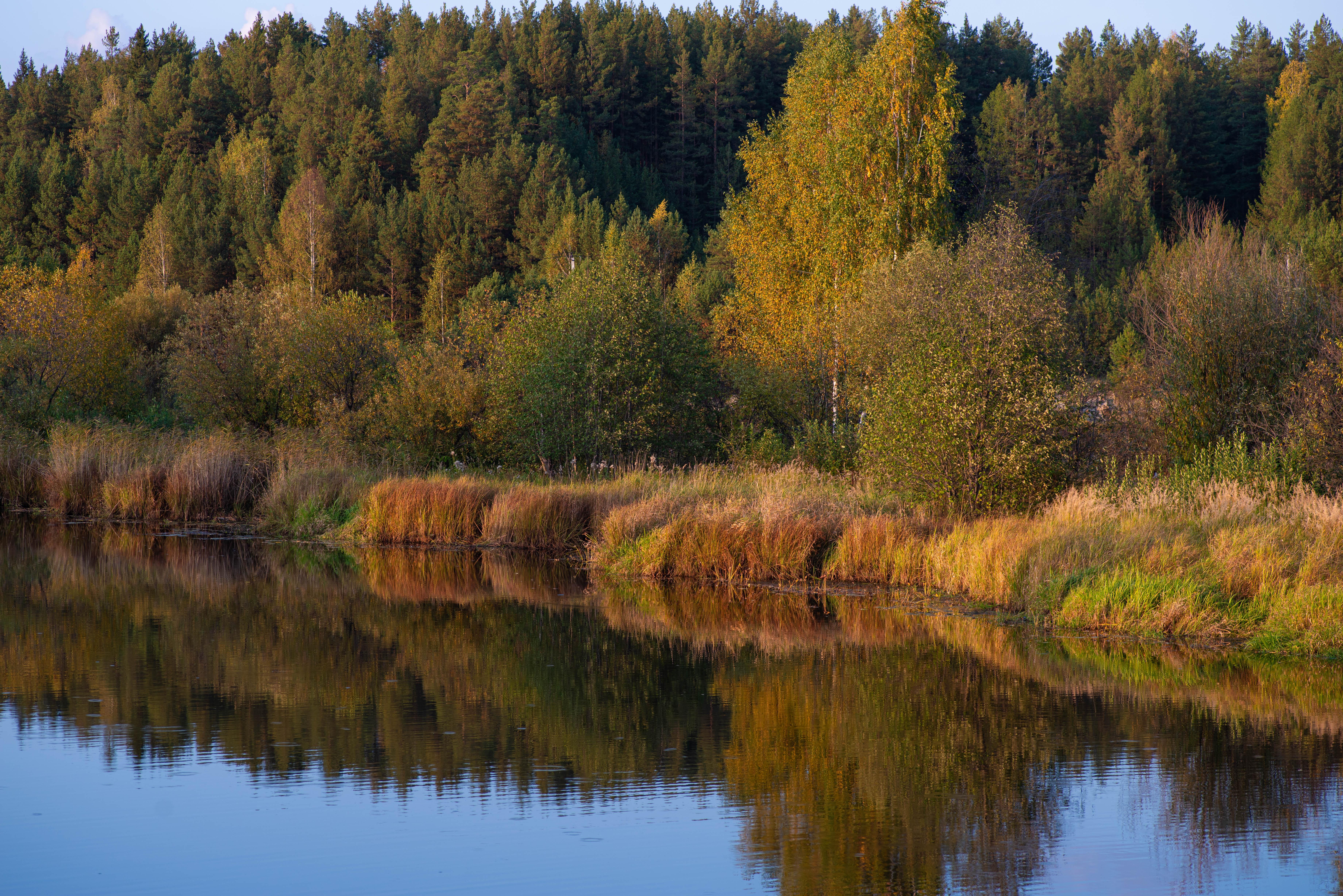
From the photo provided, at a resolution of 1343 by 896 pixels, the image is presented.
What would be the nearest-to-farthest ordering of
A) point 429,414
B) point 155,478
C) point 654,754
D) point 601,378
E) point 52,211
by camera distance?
point 654,754 → point 155,478 → point 601,378 → point 429,414 → point 52,211

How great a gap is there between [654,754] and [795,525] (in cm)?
843

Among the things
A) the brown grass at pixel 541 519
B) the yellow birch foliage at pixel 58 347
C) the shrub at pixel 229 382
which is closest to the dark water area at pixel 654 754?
the brown grass at pixel 541 519

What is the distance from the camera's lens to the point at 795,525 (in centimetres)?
1792

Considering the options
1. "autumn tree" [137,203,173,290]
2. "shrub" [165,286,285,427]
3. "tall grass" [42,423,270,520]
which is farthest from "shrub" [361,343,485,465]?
"autumn tree" [137,203,173,290]

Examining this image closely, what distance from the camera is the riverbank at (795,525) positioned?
13336 millimetres

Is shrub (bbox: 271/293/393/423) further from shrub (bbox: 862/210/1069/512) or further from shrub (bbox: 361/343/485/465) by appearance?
shrub (bbox: 862/210/1069/512)

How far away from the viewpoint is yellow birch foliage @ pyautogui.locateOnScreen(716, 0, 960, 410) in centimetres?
3055

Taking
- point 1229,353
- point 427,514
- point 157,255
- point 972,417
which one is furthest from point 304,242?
point 972,417

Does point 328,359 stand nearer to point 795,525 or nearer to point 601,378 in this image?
point 601,378

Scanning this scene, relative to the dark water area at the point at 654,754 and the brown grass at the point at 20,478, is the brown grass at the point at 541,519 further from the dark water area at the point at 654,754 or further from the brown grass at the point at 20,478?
the brown grass at the point at 20,478

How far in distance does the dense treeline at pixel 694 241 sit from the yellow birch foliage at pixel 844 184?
0.35ft

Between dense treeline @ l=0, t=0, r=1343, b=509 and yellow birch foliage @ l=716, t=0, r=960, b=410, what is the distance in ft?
0.35

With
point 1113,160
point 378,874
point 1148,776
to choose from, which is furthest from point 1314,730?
point 1113,160

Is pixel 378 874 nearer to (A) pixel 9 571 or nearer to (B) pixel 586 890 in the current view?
(B) pixel 586 890
